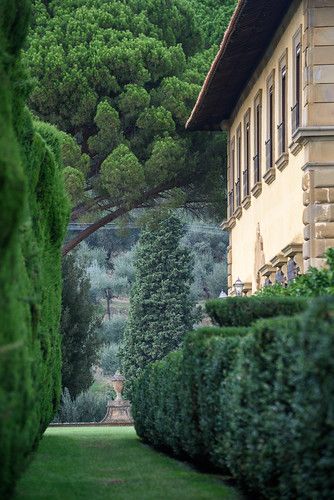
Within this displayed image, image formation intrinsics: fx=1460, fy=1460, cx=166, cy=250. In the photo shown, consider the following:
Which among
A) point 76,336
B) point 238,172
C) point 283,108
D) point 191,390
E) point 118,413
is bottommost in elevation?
point 191,390

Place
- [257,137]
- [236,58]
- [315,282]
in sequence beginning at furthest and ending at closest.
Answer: [257,137] < [236,58] < [315,282]

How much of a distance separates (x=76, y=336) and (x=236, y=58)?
42.8 ft

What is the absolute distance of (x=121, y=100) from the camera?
40.6 m

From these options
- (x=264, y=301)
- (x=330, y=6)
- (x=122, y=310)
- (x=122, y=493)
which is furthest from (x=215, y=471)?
(x=122, y=310)

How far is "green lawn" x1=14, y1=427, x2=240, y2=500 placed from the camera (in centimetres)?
1349

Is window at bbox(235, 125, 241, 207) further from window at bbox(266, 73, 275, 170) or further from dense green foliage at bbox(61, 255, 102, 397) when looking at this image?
dense green foliage at bbox(61, 255, 102, 397)

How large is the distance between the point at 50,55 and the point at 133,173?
3.96 m

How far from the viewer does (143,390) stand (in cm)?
2489

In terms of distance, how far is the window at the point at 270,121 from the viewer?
30.7 metres

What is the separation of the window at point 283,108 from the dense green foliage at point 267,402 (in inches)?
439

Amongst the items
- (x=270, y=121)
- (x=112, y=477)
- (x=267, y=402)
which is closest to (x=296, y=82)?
(x=270, y=121)

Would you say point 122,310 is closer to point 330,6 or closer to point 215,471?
point 330,6

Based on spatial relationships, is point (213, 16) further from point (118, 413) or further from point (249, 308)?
point (249, 308)

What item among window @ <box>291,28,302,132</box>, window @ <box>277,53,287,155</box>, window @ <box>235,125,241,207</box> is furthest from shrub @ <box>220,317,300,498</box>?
window @ <box>235,125,241,207</box>
